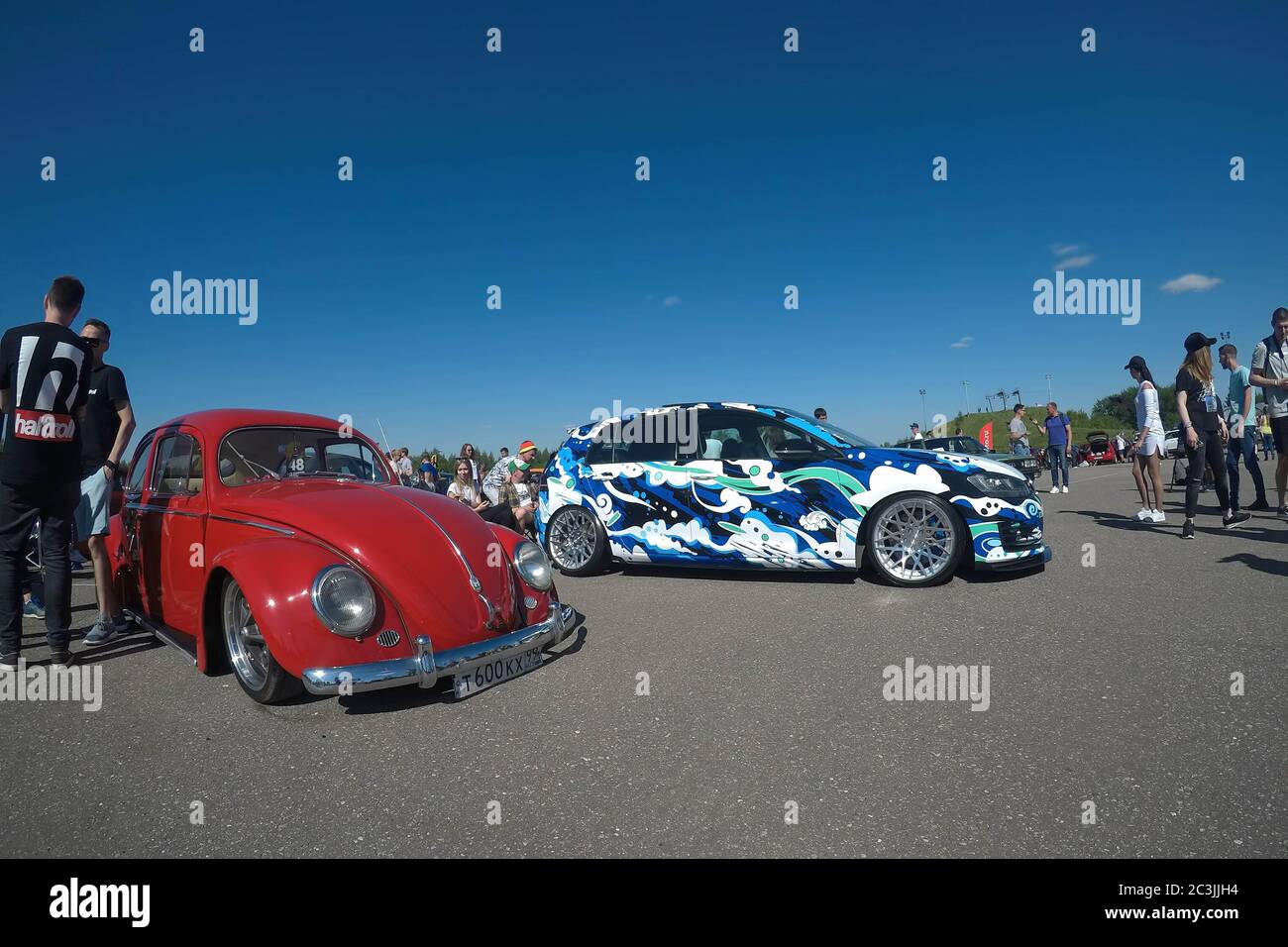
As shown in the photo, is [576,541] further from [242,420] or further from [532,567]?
[242,420]

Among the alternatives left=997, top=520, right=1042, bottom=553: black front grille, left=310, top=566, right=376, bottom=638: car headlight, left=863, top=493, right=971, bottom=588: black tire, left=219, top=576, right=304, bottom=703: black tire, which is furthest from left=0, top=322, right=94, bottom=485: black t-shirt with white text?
left=997, top=520, right=1042, bottom=553: black front grille

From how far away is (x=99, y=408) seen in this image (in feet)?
16.5

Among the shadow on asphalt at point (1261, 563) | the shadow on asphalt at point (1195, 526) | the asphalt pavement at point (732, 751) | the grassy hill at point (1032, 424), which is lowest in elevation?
the asphalt pavement at point (732, 751)

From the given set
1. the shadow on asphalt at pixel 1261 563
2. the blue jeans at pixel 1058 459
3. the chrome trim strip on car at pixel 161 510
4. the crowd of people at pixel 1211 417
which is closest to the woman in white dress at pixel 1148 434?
the crowd of people at pixel 1211 417

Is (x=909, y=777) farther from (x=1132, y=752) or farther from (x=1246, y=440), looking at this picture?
(x=1246, y=440)

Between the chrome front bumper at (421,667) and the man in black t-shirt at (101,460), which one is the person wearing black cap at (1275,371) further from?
the man in black t-shirt at (101,460)

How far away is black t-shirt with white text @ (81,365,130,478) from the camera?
495cm

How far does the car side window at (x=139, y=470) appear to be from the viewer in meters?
4.76

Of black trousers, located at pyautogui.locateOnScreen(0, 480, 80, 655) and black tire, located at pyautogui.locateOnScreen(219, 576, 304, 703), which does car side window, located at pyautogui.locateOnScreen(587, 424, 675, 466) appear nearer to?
black tire, located at pyautogui.locateOnScreen(219, 576, 304, 703)

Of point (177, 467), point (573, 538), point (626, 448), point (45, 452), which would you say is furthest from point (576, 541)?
point (45, 452)

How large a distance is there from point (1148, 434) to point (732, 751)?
7.86m

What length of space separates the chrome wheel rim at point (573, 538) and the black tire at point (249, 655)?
3.47 metres
